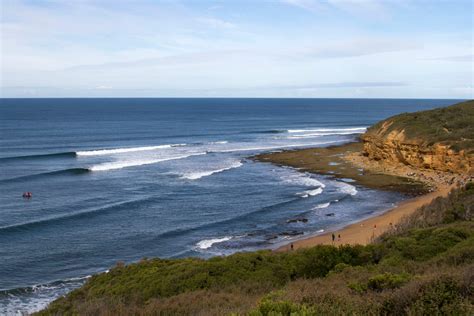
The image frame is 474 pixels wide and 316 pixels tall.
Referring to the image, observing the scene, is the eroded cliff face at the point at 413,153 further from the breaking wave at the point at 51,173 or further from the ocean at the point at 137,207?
the breaking wave at the point at 51,173

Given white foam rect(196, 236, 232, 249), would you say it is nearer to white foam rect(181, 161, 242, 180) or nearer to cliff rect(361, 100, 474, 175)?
white foam rect(181, 161, 242, 180)

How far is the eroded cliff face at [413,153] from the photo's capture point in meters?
45.7

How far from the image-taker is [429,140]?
159 feet

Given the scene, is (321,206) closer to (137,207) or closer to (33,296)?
(137,207)

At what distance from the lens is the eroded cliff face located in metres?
45.7

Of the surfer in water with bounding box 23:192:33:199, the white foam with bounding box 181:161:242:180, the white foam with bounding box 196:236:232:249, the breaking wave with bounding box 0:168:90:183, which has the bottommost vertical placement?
the white foam with bounding box 196:236:232:249

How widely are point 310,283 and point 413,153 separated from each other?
134ft

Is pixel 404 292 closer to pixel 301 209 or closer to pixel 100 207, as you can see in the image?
pixel 301 209

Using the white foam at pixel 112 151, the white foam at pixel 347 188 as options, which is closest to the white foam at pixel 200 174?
the white foam at pixel 347 188

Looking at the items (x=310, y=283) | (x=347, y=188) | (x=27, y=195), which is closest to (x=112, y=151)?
(x=27, y=195)

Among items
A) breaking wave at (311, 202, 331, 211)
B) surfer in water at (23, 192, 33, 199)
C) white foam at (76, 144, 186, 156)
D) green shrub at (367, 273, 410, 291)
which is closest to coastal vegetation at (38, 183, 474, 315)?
green shrub at (367, 273, 410, 291)

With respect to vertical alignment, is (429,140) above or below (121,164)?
above

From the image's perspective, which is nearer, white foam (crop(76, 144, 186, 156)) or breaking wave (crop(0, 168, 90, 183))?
breaking wave (crop(0, 168, 90, 183))

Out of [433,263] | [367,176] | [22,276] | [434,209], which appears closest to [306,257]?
[433,263]
